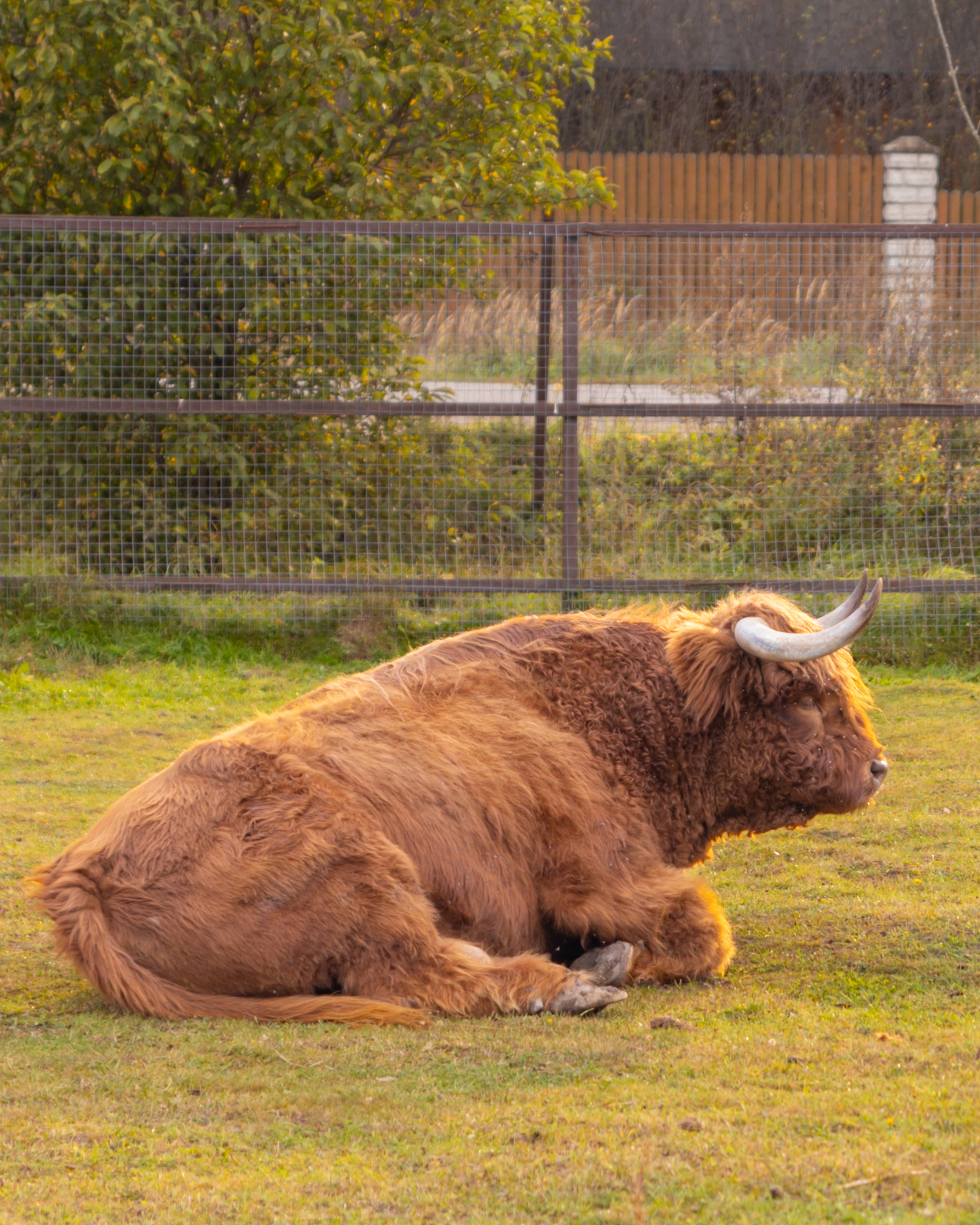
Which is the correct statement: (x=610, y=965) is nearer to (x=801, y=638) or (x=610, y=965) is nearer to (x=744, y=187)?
(x=801, y=638)

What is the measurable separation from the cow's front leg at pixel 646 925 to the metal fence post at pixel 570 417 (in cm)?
528

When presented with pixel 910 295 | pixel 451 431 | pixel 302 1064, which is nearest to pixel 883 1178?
pixel 302 1064

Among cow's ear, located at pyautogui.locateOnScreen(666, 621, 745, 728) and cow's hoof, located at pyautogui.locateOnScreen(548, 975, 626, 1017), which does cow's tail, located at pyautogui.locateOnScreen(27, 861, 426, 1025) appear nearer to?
cow's hoof, located at pyautogui.locateOnScreen(548, 975, 626, 1017)

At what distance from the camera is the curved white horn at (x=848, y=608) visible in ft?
14.8

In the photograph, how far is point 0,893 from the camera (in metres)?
5.20

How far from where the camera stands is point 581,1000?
4.04 m

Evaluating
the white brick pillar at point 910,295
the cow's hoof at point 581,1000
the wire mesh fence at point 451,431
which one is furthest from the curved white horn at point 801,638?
the white brick pillar at point 910,295

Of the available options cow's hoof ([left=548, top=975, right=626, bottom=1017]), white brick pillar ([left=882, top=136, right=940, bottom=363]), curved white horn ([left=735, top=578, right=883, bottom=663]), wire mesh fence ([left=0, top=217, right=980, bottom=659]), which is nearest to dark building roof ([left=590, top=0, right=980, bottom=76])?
white brick pillar ([left=882, top=136, right=940, bottom=363])

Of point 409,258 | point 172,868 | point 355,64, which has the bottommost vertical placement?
point 172,868

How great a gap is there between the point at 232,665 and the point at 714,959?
18.4ft

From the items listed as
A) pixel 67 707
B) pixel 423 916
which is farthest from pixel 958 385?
pixel 423 916

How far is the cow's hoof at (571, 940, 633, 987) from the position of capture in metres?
4.26

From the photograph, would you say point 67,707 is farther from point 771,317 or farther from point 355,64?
point 771,317

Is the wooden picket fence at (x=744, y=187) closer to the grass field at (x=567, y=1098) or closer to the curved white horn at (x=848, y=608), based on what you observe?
the curved white horn at (x=848, y=608)
